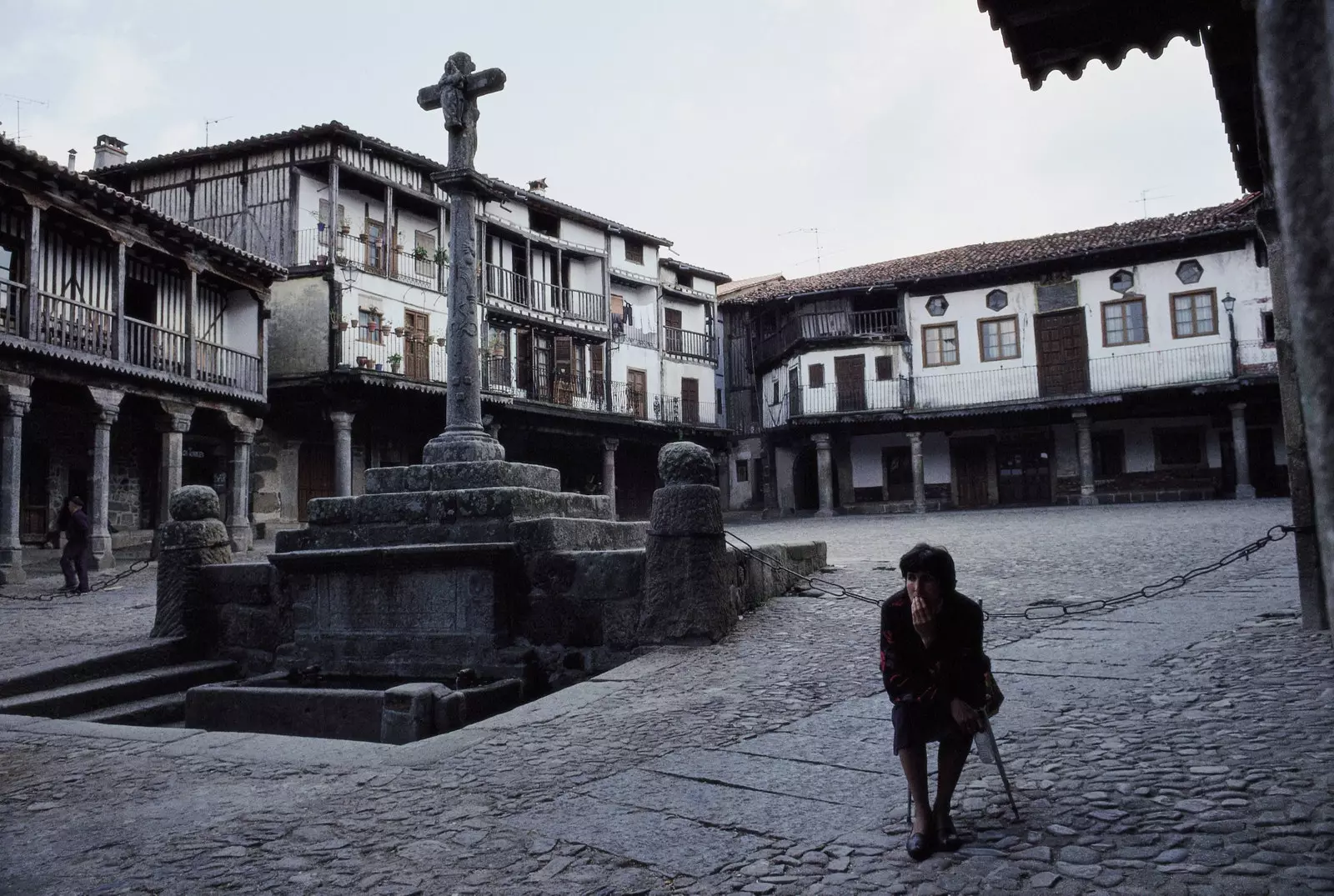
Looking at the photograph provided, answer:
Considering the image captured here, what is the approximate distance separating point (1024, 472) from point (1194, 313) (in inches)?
241

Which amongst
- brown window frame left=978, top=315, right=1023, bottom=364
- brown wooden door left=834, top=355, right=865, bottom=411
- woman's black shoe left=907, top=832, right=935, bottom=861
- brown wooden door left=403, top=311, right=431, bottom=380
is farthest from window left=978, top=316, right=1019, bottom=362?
woman's black shoe left=907, top=832, right=935, bottom=861

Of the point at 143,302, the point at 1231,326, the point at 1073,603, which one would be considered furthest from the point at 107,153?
the point at 1231,326

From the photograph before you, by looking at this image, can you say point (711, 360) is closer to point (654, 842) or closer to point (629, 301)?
point (629, 301)

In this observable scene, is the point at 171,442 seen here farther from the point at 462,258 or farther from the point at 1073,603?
the point at 1073,603

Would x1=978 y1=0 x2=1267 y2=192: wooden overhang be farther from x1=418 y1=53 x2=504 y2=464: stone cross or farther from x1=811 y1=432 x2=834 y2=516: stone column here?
x1=811 y1=432 x2=834 y2=516: stone column

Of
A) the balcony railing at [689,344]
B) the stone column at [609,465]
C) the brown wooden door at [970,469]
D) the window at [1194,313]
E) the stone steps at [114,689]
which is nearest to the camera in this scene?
the stone steps at [114,689]

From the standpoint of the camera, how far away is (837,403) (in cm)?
2906

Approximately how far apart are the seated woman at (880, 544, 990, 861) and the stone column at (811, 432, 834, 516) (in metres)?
25.1

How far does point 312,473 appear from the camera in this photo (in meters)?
22.2

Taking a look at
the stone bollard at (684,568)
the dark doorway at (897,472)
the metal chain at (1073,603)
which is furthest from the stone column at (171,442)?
the dark doorway at (897,472)

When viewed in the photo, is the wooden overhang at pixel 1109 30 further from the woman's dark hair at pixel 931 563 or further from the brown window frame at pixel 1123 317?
the brown window frame at pixel 1123 317

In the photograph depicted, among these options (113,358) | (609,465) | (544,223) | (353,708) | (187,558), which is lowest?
(353,708)

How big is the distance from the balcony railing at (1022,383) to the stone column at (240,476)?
1579cm

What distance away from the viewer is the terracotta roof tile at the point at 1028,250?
2494 cm
